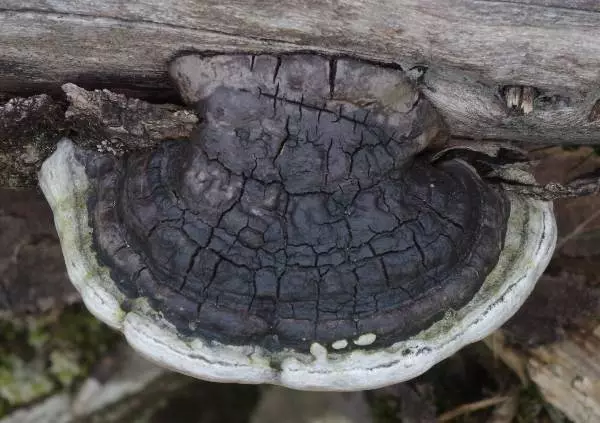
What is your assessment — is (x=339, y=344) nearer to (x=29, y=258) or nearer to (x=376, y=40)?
(x=376, y=40)

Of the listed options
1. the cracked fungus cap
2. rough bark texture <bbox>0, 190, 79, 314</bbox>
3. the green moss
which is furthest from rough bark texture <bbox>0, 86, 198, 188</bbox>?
the green moss

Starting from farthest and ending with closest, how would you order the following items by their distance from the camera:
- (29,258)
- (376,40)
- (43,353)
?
(43,353) → (29,258) → (376,40)

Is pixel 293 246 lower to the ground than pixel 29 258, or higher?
higher

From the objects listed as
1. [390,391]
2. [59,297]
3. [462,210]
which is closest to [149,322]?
[462,210]

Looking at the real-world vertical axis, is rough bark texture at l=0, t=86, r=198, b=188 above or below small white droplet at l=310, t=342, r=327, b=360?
above

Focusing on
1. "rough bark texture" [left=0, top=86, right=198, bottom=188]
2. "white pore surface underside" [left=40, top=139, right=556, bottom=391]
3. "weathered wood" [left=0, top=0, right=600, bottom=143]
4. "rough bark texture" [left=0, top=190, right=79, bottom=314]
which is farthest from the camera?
"rough bark texture" [left=0, top=190, right=79, bottom=314]

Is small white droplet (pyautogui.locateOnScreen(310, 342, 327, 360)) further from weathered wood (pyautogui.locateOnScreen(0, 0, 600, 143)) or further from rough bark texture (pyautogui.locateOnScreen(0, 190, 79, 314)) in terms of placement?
rough bark texture (pyautogui.locateOnScreen(0, 190, 79, 314))

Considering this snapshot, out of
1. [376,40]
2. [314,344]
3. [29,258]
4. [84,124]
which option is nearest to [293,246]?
[314,344]

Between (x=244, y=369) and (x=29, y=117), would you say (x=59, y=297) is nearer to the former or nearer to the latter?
(x=29, y=117)
